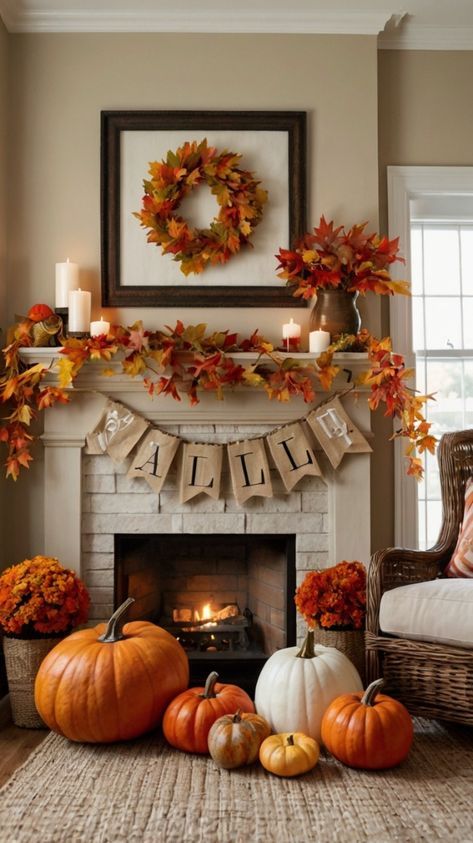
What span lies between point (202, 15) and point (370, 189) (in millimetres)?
974

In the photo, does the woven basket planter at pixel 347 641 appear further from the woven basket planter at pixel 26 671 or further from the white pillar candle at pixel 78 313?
the white pillar candle at pixel 78 313

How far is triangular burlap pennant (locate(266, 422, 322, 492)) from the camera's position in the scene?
9.96ft

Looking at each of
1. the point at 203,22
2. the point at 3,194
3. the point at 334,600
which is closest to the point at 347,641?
the point at 334,600

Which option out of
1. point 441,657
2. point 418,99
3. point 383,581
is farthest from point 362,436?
point 418,99

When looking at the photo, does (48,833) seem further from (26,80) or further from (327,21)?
(327,21)

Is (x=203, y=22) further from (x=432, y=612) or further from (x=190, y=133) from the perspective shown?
(x=432, y=612)

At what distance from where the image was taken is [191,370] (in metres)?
2.97

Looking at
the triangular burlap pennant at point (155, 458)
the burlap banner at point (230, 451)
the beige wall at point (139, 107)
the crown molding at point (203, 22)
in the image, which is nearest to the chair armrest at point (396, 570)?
the burlap banner at point (230, 451)

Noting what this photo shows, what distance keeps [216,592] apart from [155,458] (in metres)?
0.65

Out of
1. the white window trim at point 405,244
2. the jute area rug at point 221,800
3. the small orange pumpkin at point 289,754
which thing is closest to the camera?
the jute area rug at point 221,800

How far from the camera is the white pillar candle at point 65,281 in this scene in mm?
3053

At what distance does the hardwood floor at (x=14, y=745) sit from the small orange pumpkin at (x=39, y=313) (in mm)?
1488

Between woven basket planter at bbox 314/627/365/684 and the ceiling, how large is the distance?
238cm

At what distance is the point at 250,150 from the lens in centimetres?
318
